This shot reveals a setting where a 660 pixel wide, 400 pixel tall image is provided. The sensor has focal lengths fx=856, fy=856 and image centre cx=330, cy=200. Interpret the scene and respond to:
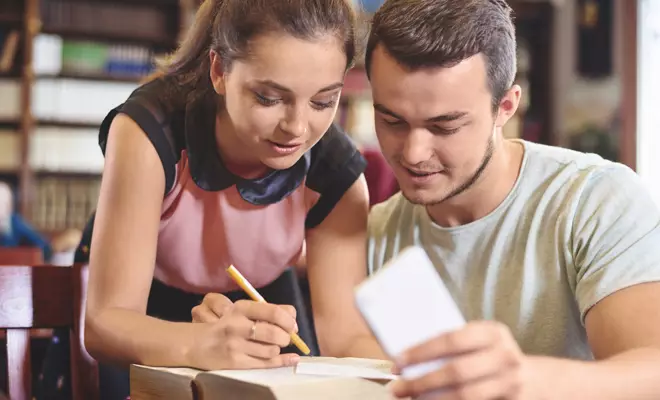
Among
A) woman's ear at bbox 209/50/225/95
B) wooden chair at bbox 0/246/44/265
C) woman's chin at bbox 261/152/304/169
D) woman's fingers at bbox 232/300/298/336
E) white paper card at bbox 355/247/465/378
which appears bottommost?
wooden chair at bbox 0/246/44/265

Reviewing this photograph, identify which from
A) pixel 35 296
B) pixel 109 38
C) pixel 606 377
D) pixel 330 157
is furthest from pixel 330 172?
pixel 109 38

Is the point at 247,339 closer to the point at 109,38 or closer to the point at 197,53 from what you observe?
the point at 197,53

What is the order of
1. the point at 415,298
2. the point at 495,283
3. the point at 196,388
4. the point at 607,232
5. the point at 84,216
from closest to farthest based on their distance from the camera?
the point at 415,298 → the point at 196,388 → the point at 607,232 → the point at 495,283 → the point at 84,216

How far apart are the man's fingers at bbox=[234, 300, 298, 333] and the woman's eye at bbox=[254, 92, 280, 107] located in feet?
0.92

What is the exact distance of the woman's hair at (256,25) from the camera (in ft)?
3.79

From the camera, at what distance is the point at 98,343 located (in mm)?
1159

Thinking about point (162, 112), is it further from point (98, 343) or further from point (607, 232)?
point (607, 232)

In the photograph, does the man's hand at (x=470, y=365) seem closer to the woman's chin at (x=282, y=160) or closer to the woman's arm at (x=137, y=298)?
the woman's arm at (x=137, y=298)

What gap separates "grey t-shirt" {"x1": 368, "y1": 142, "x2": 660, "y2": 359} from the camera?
3.63 ft

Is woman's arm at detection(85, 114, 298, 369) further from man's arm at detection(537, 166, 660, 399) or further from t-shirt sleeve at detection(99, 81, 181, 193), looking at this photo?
man's arm at detection(537, 166, 660, 399)

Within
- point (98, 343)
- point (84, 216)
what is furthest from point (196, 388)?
point (84, 216)

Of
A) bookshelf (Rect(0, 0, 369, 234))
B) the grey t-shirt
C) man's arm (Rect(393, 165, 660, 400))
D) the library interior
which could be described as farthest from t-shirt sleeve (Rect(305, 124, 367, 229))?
bookshelf (Rect(0, 0, 369, 234))

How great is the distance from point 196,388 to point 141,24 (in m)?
4.74

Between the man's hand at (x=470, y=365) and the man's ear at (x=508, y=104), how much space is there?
0.59 metres
